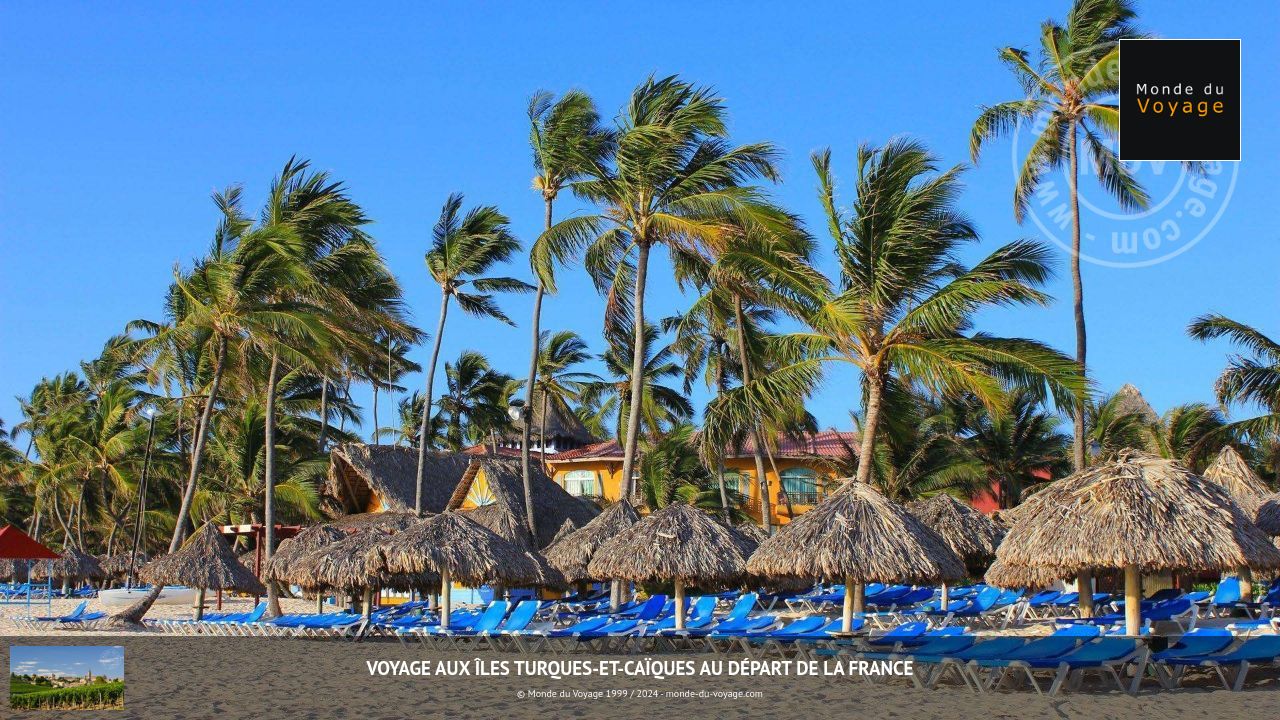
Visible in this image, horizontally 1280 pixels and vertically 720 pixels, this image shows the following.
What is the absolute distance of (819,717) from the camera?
9.70 m

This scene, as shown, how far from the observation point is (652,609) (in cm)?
1655

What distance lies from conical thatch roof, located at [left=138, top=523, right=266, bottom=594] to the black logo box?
16.5 metres

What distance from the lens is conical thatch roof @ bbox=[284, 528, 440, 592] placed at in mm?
17578

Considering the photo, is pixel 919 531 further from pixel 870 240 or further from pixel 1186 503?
pixel 870 240

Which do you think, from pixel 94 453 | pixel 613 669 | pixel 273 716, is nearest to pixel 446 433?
pixel 94 453

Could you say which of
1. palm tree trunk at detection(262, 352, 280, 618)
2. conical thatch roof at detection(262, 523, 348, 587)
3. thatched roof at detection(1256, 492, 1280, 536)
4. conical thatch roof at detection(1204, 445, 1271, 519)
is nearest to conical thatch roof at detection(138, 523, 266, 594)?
palm tree trunk at detection(262, 352, 280, 618)

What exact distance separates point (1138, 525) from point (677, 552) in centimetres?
620

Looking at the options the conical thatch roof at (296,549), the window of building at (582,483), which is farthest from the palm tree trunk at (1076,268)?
the window of building at (582,483)

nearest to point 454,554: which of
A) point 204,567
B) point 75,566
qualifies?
point 204,567

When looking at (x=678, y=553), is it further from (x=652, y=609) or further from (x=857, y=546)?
(x=857, y=546)

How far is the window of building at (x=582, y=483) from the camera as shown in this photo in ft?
130

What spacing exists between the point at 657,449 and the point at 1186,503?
2537 cm

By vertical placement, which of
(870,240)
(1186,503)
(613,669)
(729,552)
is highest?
(870,240)

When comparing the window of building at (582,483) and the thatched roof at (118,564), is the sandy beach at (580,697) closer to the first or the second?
the thatched roof at (118,564)
